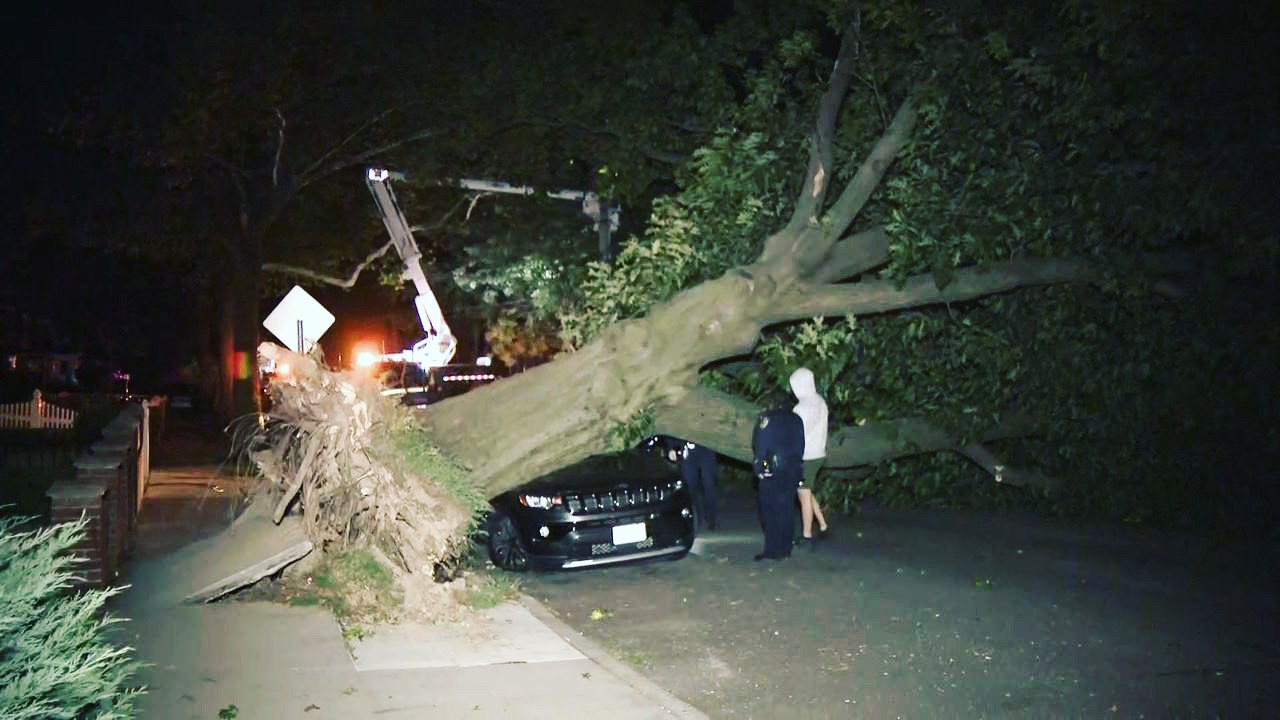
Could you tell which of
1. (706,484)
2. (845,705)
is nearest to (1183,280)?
(706,484)

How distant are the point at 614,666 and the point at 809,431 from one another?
4982 millimetres

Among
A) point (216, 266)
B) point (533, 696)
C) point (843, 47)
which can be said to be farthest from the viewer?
point (216, 266)

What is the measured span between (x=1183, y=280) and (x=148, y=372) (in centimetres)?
6558

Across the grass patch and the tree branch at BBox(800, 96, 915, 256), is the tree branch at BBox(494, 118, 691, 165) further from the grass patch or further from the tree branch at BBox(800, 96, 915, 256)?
the grass patch

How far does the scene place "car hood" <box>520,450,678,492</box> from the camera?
10727 millimetres

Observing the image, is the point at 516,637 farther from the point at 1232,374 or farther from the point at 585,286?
the point at 1232,374

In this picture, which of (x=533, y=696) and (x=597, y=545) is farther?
(x=597, y=545)

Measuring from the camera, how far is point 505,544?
10883mm

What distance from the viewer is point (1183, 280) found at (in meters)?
11.8

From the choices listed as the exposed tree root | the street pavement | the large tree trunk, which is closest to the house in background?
the large tree trunk

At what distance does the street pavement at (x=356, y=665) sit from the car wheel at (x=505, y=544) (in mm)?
1140

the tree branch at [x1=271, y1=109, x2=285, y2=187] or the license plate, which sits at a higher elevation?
the tree branch at [x1=271, y1=109, x2=285, y2=187]

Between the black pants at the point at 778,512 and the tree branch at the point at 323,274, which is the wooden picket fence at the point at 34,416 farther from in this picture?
the black pants at the point at 778,512

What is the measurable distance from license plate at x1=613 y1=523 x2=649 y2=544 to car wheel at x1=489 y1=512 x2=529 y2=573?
2.74ft
